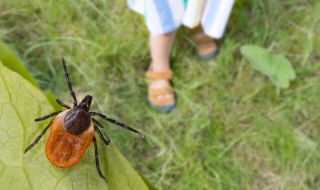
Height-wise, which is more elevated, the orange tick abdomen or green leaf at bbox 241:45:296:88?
the orange tick abdomen

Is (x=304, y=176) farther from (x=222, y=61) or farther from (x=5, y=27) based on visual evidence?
(x=5, y=27)

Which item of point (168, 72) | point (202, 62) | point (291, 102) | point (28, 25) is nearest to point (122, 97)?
point (168, 72)

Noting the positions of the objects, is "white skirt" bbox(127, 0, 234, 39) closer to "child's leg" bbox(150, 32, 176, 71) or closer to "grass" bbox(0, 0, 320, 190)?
"child's leg" bbox(150, 32, 176, 71)

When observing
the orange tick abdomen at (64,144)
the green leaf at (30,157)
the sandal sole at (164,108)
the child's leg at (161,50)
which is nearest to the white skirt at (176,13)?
the child's leg at (161,50)

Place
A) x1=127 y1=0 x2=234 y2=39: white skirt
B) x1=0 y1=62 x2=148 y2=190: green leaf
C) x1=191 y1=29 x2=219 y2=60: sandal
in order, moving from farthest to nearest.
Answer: x1=191 y1=29 x2=219 y2=60: sandal
x1=127 y1=0 x2=234 y2=39: white skirt
x1=0 y1=62 x2=148 y2=190: green leaf

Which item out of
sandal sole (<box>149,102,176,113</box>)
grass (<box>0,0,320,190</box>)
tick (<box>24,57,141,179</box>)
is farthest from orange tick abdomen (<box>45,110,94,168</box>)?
sandal sole (<box>149,102,176,113</box>)

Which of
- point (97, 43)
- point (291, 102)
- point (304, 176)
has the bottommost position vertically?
point (304, 176)
